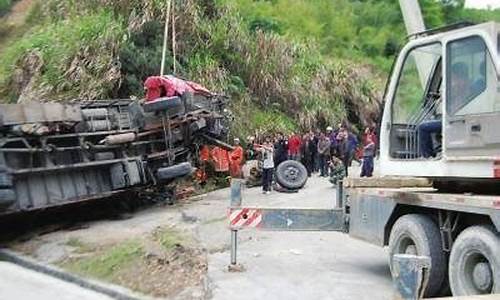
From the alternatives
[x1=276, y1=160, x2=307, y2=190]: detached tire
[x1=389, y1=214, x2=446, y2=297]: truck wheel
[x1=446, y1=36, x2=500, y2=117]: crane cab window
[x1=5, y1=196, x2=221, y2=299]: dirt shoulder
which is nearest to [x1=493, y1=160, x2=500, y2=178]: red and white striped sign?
[x1=446, y1=36, x2=500, y2=117]: crane cab window

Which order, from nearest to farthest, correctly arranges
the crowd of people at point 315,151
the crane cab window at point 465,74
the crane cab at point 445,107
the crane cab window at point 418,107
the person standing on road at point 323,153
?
the crane cab at point 445,107, the crane cab window at point 465,74, the crane cab window at point 418,107, the crowd of people at point 315,151, the person standing on road at point 323,153

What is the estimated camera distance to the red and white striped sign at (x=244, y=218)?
9977mm

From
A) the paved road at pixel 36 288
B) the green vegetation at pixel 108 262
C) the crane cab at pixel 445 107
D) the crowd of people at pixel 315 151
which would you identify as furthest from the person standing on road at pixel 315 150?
the crane cab at pixel 445 107

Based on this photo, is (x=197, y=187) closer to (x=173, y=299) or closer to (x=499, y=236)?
(x=173, y=299)

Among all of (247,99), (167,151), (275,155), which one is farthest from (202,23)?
(167,151)

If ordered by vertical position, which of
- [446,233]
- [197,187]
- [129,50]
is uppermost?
[129,50]

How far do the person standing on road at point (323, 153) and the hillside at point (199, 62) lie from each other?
2.63 metres

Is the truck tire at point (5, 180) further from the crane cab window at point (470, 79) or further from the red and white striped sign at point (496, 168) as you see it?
the red and white striped sign at point (496, 168)

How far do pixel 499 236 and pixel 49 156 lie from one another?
931 centimetres

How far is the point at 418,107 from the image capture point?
896 centimetres

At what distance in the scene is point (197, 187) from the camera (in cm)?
2031

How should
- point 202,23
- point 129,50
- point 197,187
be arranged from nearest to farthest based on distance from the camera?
1. point 197,187
2. point 129,50
3. point 202,23

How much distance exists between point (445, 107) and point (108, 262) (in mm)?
5566

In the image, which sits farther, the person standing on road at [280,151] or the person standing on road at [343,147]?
the person standing on road at [343,147]
